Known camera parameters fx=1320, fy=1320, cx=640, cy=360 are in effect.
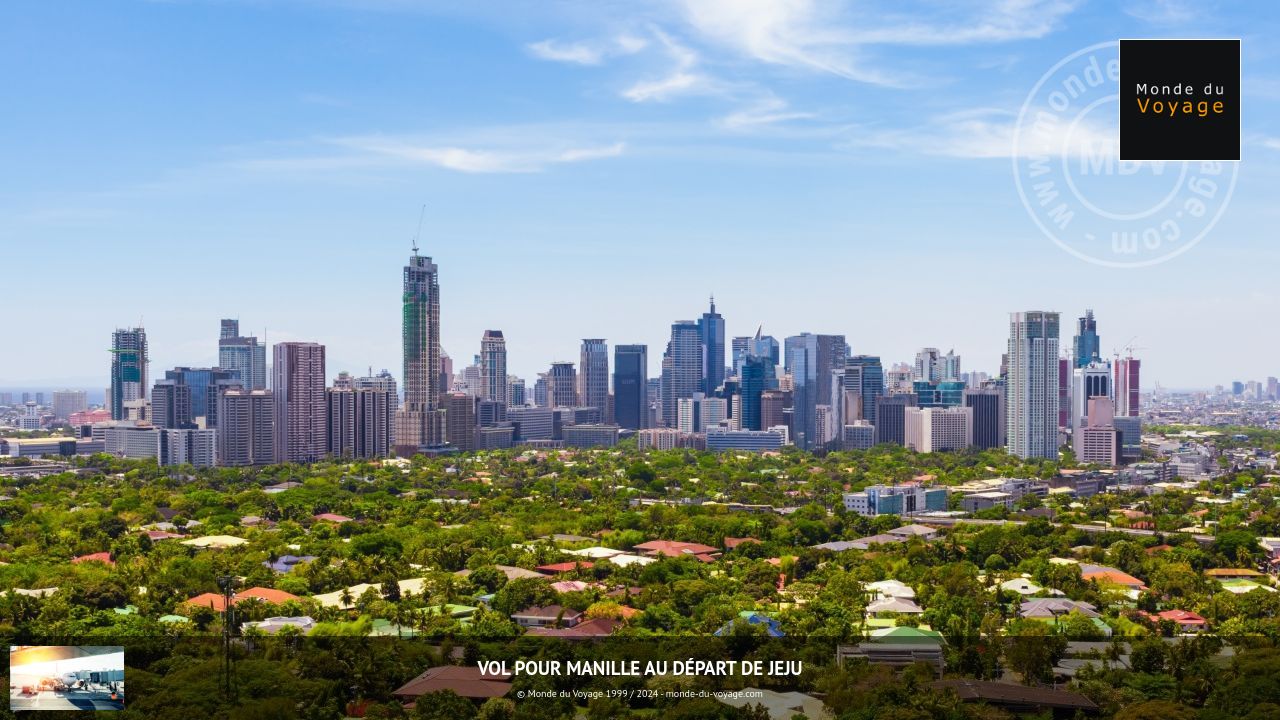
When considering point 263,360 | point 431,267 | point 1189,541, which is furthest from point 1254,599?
point 263,360

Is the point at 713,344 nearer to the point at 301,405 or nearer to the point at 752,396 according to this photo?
the point at 752,396

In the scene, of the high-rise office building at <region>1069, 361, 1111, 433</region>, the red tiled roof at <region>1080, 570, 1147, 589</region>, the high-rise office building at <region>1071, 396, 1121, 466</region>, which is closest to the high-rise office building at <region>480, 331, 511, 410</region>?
the high-rise office building at <region>1069, 361, 1111, 433</region>

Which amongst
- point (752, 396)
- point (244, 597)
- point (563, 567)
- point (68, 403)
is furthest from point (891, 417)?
point (68, 403)

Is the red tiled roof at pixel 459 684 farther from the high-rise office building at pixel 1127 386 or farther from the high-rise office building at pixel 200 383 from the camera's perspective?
the high-rise office building at pixel 1127 386

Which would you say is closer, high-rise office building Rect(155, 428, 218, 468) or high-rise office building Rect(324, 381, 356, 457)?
high-rise office building Rect(155, 428, 218, 468)

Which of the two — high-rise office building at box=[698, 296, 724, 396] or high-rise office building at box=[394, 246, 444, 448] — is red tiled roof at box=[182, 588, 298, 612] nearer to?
high-rise office building at box=[394, 246, 444, 448]

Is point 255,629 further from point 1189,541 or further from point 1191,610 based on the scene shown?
point 1189,541

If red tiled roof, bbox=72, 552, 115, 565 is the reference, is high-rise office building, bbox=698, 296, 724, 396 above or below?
above
